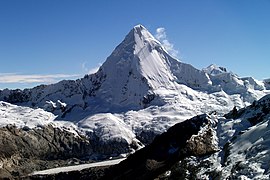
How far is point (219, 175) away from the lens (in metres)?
95.3

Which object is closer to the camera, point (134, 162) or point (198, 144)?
point (198, 144)

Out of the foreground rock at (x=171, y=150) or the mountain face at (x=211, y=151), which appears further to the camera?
the foreground rock at (x=171, y=150)

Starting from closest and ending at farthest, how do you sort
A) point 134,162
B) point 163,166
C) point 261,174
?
1. point 261,174
2. point 163,166
3. point 134,162

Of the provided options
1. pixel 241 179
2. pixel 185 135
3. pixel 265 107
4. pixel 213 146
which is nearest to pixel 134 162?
pixel 185 135

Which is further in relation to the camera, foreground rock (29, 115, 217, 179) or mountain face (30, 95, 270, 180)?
foreground rock (29, 115, 217, 179)

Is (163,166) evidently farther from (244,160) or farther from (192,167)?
(244,160)

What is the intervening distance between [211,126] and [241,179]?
176 ft

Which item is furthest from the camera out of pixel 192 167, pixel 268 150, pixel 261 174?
pixel 192 167

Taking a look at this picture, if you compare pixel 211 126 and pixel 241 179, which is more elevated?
pixel 211 126

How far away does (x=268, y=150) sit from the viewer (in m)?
92.2

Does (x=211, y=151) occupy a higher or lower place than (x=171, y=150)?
lower

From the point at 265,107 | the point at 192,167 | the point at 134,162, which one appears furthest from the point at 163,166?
the point at 265,107

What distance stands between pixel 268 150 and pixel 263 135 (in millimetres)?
10708

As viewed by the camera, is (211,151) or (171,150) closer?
(211,151)
